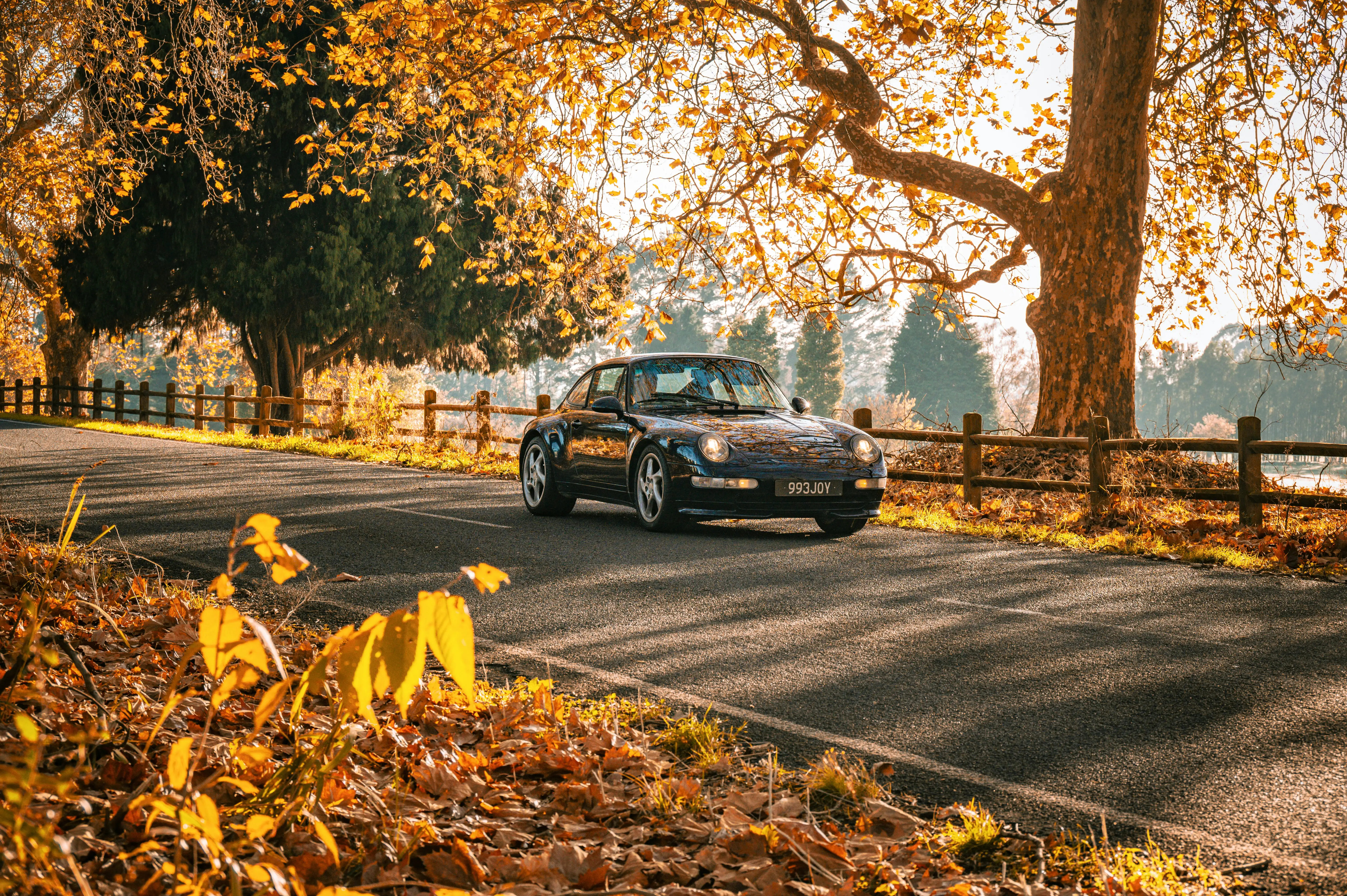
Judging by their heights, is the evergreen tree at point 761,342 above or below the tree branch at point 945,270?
above

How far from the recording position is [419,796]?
3.04 metres

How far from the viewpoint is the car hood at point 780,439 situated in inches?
367

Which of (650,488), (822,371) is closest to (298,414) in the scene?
(650,488)

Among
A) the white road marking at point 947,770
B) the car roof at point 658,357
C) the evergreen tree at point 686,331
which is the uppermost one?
the evergreen tree at point 686,331

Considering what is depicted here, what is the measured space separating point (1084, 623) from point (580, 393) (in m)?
6.35

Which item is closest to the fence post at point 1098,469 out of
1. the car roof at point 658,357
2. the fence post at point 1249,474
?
the fence post at point 1249,474

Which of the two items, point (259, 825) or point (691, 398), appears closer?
point (259, 825)

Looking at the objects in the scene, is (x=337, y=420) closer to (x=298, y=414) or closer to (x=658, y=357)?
(x=298, y=414)

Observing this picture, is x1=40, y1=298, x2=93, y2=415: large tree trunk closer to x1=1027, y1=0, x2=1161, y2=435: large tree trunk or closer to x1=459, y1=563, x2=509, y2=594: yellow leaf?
x1=1027, y1=0, x2=1161, y2=435: large tree trunk

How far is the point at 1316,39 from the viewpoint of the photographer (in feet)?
47.1

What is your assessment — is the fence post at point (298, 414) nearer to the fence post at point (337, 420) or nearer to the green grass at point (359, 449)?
the green grass at point (359, 449)

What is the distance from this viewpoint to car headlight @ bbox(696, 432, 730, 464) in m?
9.22

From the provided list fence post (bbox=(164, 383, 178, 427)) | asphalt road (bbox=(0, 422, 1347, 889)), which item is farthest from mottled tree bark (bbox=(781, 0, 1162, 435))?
fence post (bbox=(164, 383, 178, 427))

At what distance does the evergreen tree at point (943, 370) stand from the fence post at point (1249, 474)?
280 feet
